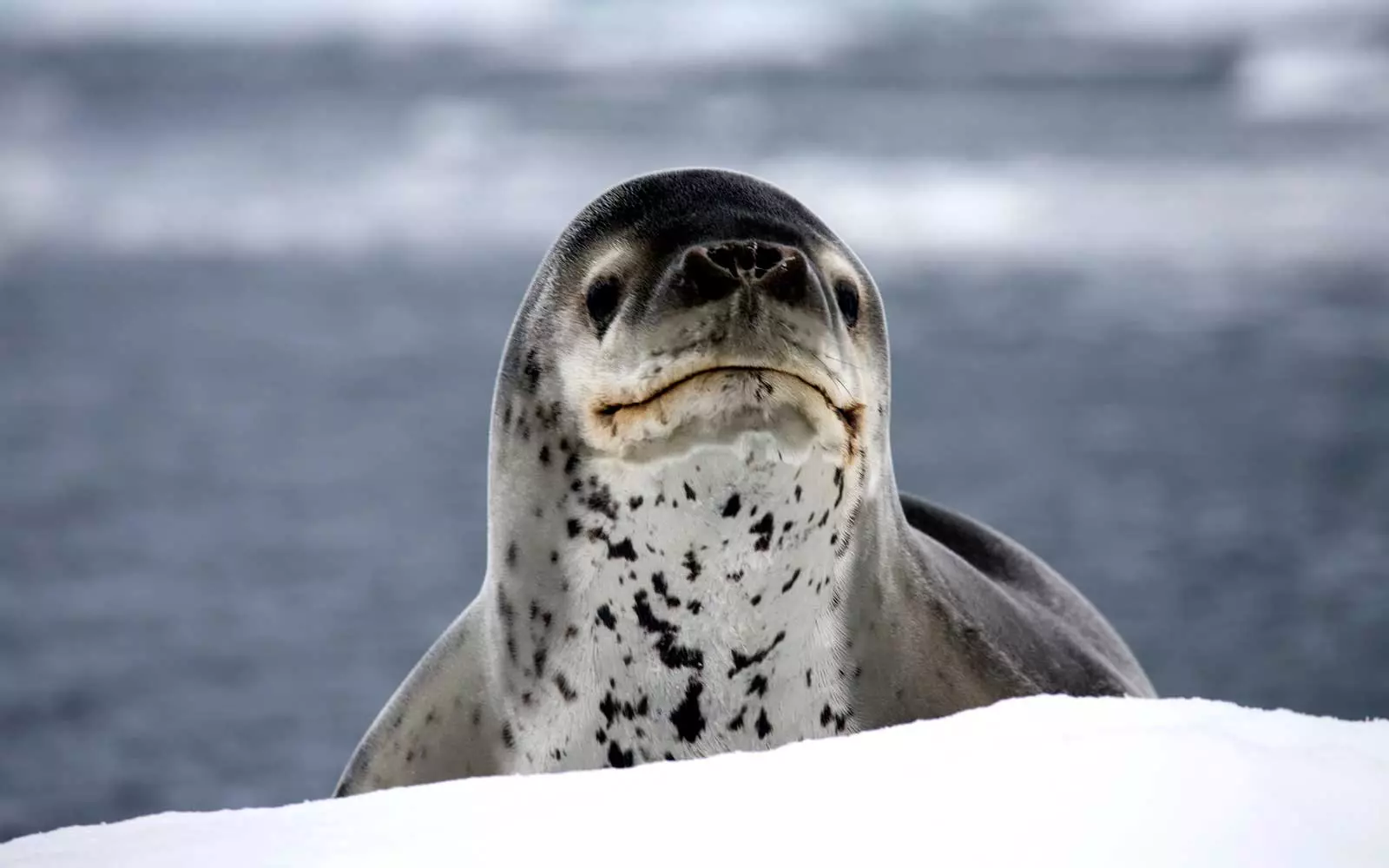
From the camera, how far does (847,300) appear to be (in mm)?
3824

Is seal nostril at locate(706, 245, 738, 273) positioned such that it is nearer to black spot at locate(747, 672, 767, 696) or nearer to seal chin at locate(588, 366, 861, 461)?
seal chin at locate(588, 366, 861, 461)

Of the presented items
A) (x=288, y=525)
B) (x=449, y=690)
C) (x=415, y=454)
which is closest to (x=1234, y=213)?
(x=415, y=454)

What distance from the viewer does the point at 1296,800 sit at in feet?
8.45

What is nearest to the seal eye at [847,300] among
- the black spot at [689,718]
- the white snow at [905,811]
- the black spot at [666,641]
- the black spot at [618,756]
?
the black spot at [666,641]

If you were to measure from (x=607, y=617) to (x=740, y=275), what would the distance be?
0.78 m

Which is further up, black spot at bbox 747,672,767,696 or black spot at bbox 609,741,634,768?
black spot at bbox 747,672,767,696

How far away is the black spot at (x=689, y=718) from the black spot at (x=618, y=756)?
110 mm

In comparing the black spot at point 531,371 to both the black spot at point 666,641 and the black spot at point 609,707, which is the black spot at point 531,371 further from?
the black spot at point 609,707

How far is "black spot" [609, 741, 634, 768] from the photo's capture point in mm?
3730

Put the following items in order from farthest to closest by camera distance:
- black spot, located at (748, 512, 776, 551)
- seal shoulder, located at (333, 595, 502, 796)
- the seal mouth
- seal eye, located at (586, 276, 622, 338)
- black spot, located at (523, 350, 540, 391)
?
1. seal shoulder, located at (333, 595, 502, 796)
2. black spot, located at (523, 350, 540, 391)
3. seal eye, located at (586, 276, 622, 338)
4. black spot, located at (748, 512, 776, 551)
5. the seal mouth

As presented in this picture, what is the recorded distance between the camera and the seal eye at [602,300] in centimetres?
372

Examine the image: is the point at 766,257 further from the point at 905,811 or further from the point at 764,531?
the point at 905,811

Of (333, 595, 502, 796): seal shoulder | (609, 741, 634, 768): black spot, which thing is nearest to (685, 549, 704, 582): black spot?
(609, 741, 634, 768): black spot

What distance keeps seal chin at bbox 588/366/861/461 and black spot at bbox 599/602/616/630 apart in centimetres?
34
